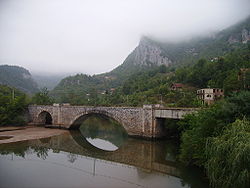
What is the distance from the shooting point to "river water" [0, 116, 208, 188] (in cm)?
1302

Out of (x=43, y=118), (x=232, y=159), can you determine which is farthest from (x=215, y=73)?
(x=232, y=159)

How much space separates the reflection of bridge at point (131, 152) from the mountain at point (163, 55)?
65451 millimetres

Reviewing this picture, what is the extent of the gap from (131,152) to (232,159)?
13287 millimetres

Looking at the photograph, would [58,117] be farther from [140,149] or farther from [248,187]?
[248,187]

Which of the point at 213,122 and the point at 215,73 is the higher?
the point at 215,73

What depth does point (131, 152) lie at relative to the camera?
20719 millimetres

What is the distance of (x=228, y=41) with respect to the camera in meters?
106

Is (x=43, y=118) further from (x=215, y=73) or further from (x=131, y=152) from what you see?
(x=215, y=73)

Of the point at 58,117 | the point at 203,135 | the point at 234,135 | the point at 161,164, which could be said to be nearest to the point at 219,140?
the point at 234,135

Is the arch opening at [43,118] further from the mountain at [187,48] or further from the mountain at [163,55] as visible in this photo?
the mountain at [187,48]

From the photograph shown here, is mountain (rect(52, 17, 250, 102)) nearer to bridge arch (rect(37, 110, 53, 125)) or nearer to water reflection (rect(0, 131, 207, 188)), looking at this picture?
bridge arch (rect(37, 110, 53, 125))

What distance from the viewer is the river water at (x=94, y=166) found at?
13.0 meters

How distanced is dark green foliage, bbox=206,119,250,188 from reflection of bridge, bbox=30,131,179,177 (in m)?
5.80

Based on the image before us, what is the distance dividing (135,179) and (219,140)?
6.23 metres
